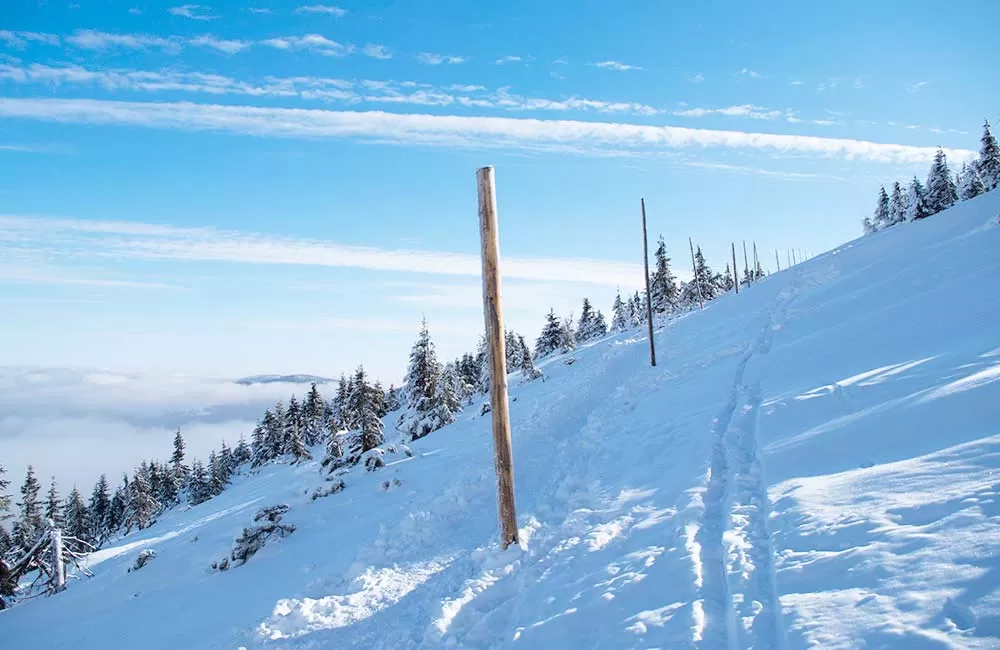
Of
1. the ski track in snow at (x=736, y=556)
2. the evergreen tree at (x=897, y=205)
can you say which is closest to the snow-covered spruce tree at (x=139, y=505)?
the ski track in snow at (x=736, y=556)

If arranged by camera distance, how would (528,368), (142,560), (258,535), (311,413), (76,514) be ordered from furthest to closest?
(311,413), (76,514), (528,368), (142,560), (258,535)

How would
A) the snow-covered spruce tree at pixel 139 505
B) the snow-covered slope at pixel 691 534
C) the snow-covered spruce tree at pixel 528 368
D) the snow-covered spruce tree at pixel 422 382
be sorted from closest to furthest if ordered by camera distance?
the snow-covered slope at pixel 691 534 < the snow-covered spruce tree at pixel 422 382 < the snow-covered spruce tree at pixel 528 368 < the snow-covered spruce tree at pixel 139 505

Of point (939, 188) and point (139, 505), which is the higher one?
point (939, 188)

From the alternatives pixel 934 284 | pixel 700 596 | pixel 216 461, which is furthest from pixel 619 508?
pixel 216 461

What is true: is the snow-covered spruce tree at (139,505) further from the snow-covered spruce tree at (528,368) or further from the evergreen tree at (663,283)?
the evergreen tree at (663,283)

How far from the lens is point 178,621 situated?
9.35 meters

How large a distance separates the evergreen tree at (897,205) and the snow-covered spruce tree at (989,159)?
17.6m

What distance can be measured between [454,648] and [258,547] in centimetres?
838

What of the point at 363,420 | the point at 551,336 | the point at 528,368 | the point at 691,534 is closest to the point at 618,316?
the point at 551,336

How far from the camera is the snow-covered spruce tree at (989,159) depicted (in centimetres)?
4716

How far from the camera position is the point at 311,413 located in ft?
214

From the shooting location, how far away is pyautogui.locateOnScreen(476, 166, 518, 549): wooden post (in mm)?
7629

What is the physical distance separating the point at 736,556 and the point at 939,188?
6997 centimetres

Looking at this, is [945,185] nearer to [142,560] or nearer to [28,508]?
[142,560]
